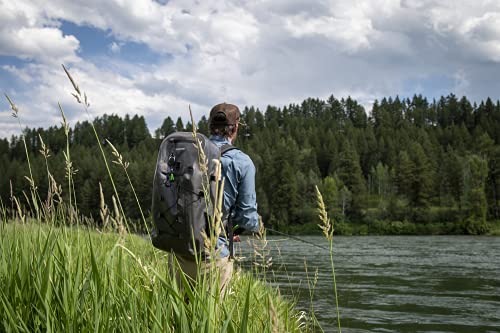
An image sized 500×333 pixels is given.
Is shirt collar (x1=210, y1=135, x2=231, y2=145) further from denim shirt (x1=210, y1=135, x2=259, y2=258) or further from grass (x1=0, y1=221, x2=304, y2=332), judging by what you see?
grass (x1=0, y1=221, x2=304, y2=332)

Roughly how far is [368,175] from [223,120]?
342 ft

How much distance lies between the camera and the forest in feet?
234

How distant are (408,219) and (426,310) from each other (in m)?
65.4

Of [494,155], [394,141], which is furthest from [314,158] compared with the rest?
[494,155]

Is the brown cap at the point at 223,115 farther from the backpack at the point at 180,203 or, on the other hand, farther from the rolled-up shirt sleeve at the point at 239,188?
the backpack at the point at 180,203

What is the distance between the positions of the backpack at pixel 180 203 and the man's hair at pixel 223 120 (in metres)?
0.74

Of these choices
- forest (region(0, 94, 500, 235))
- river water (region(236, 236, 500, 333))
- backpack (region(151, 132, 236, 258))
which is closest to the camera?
backpack (region(151, 132, 236, 258))

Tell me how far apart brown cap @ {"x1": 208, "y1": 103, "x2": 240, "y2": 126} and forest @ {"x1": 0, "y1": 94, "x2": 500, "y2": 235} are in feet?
104

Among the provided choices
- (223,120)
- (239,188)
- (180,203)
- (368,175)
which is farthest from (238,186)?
(368,175)

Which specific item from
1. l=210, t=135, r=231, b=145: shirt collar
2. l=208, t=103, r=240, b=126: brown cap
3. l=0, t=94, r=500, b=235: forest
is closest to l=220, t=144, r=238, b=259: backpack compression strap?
l=210, t=135, r=231, b=145: shirt collar

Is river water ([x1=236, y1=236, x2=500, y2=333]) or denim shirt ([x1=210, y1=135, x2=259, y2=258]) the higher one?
denim shirt ([x1=210, y1=135, x2=259, y2=258])

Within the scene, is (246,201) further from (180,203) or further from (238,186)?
(180,203)

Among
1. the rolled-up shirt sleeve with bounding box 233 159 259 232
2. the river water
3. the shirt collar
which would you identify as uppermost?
the shirt collar

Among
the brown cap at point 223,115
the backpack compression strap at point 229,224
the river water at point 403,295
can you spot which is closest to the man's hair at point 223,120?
the brown cap at point 223,115
